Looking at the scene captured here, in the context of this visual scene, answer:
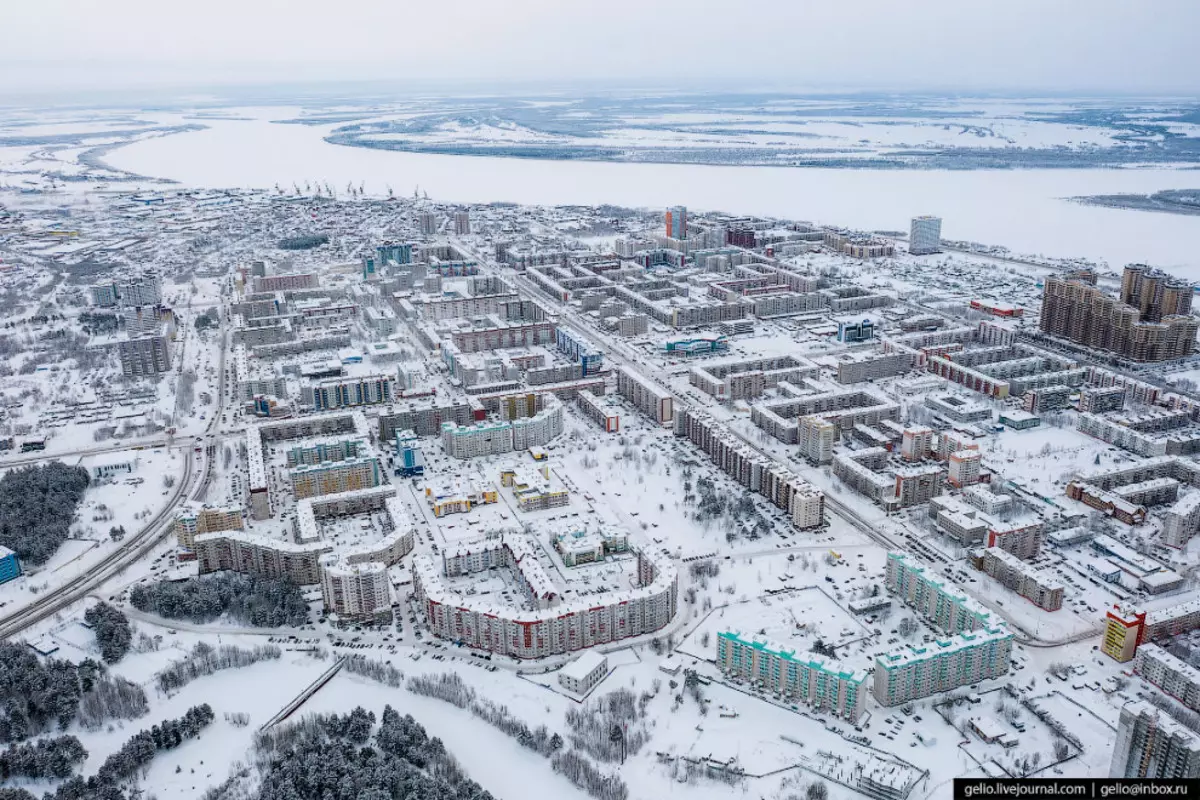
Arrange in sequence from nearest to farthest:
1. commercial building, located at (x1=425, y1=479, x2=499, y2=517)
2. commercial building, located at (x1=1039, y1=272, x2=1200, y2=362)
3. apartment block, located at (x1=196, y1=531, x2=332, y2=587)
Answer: apartment block, located at (x1=196, y1=531, x2=332, y2=587) < commercial building, located at (x1=425, y1=479, x2=499, y2=517) < commercial building, located at (x1=1039, y1=272, x2=1200, y2=362)

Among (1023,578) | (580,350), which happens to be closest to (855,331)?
(580,350)

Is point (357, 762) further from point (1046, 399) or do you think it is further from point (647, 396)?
point (1046, 399)

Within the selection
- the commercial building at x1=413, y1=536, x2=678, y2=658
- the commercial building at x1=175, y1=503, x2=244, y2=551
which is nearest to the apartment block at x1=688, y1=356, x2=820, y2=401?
Result: the commercial building at x1=413, y1=536, x2=678, y2=658

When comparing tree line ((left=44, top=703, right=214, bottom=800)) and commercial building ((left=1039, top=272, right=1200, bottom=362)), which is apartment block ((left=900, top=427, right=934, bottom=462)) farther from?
tree line ((left=44, top=703, right=214, bottom=800))

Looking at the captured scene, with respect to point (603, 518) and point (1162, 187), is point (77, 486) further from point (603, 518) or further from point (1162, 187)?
point (1162, 187)

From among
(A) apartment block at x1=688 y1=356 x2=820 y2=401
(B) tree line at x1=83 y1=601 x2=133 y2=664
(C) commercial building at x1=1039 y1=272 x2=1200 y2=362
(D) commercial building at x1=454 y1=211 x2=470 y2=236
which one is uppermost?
(D) commercial building at x1=454 y1=211 x2=470 y2=236

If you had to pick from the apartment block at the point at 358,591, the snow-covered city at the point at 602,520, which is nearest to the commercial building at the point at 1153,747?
the snow-covered city at the point at 602,520

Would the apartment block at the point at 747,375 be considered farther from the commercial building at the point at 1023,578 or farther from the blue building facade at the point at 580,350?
the commercial building at the point at 1023,578
